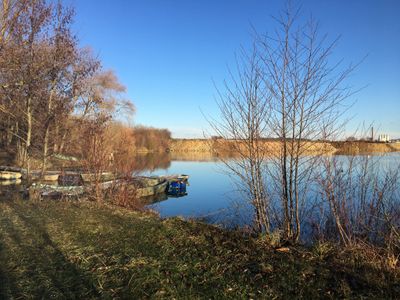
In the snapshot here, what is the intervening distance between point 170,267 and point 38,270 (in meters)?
1.69

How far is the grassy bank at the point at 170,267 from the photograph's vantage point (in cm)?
343

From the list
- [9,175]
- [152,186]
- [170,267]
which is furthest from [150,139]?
[170,267]

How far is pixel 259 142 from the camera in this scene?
6.07 m

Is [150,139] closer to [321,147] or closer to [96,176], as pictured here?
[96,176]

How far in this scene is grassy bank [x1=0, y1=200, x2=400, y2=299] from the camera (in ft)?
11.3

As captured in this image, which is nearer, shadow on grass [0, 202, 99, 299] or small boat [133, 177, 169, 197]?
shadow on grass [0, 202, 99, 299]

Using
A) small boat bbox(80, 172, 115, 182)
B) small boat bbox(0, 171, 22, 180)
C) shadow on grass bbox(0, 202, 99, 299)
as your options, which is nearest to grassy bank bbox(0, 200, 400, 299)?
shadow on grass bbox(0, 202, 99, 299)

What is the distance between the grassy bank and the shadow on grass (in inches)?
0.5

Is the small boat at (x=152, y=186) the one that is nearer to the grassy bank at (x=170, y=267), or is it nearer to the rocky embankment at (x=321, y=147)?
the rocky embankment at (x=321, y=147)

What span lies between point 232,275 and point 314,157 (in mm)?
2887

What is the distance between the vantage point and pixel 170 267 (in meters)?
4.08

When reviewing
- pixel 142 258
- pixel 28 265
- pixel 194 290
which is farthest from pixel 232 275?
pixel 28 265

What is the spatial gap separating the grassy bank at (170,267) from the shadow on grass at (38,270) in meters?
0.01

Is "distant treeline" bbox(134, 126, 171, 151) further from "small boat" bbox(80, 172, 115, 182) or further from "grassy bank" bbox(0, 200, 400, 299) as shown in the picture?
"grassy bank" bbox(0, 200, 400, 299)
